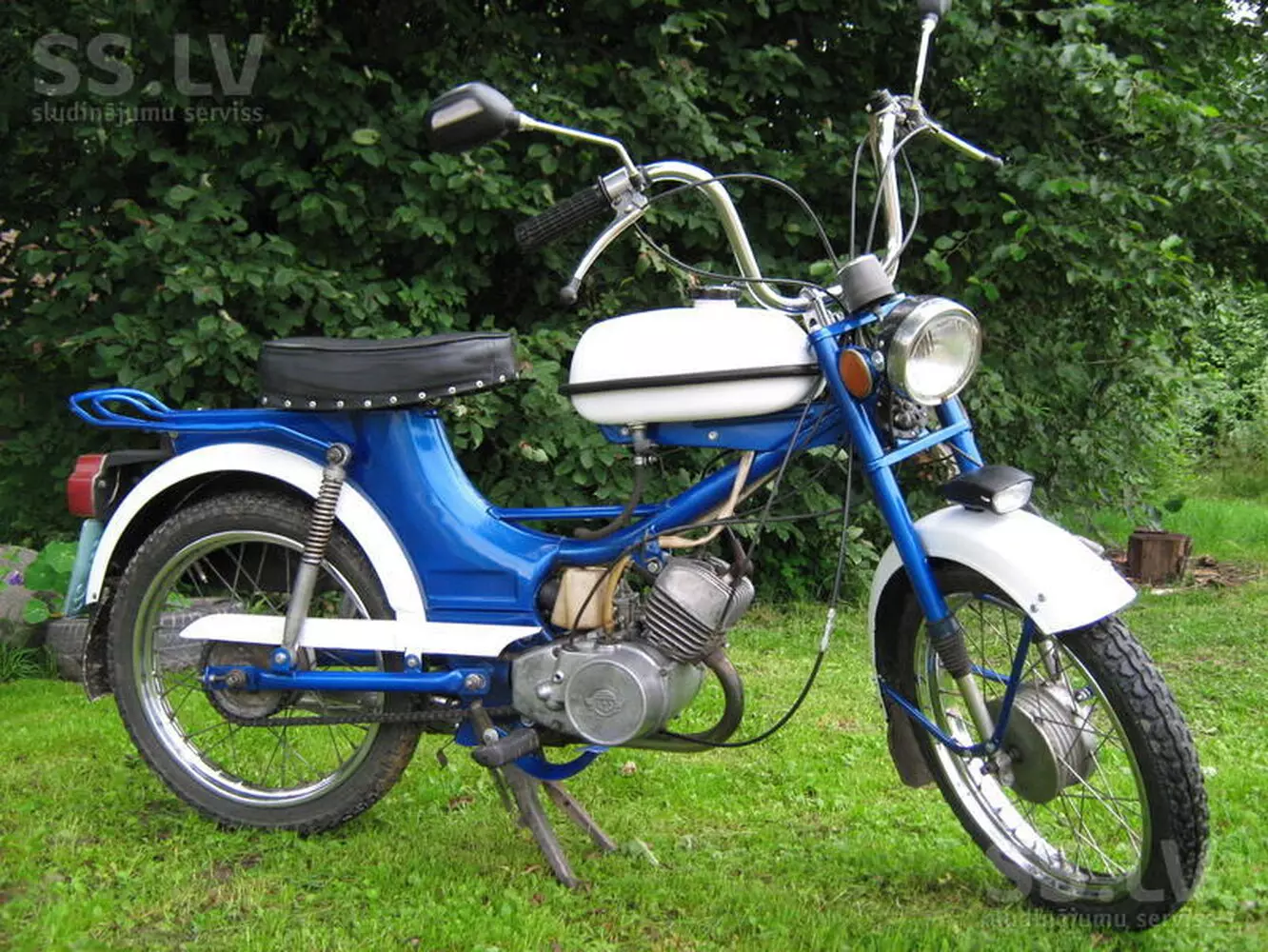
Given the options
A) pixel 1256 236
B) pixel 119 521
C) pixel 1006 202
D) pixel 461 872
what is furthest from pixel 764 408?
pixel 1256 236

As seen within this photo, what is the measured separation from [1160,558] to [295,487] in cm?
499

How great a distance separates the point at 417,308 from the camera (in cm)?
478

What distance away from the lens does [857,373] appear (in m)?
2.30

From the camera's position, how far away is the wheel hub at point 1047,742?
2.29 meters

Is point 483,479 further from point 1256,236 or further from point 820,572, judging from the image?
point 1256,236

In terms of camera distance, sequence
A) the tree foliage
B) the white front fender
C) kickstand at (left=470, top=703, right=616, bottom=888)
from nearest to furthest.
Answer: the white front fender
kickstand at (left=470, top=703, right=616, bottom=888)
the tree foliage

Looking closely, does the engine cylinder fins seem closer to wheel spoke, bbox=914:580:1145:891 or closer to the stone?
wheel spoke, bbox=914:580:1145:891

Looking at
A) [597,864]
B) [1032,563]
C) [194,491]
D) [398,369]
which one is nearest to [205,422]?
[194,491]

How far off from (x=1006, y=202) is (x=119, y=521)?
367 centimetres

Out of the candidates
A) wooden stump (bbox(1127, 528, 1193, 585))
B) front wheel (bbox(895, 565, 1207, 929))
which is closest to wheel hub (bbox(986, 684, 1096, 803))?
front wheel (bbox(895, 565, 1207, 929))

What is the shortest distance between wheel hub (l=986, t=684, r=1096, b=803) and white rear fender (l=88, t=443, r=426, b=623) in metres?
1.23

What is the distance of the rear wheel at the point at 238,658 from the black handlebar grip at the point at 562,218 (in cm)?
83

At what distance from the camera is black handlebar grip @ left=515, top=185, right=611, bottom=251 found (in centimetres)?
240

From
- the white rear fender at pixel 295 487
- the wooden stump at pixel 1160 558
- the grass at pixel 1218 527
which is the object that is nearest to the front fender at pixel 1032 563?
the white rear fender at pixel 295 487
